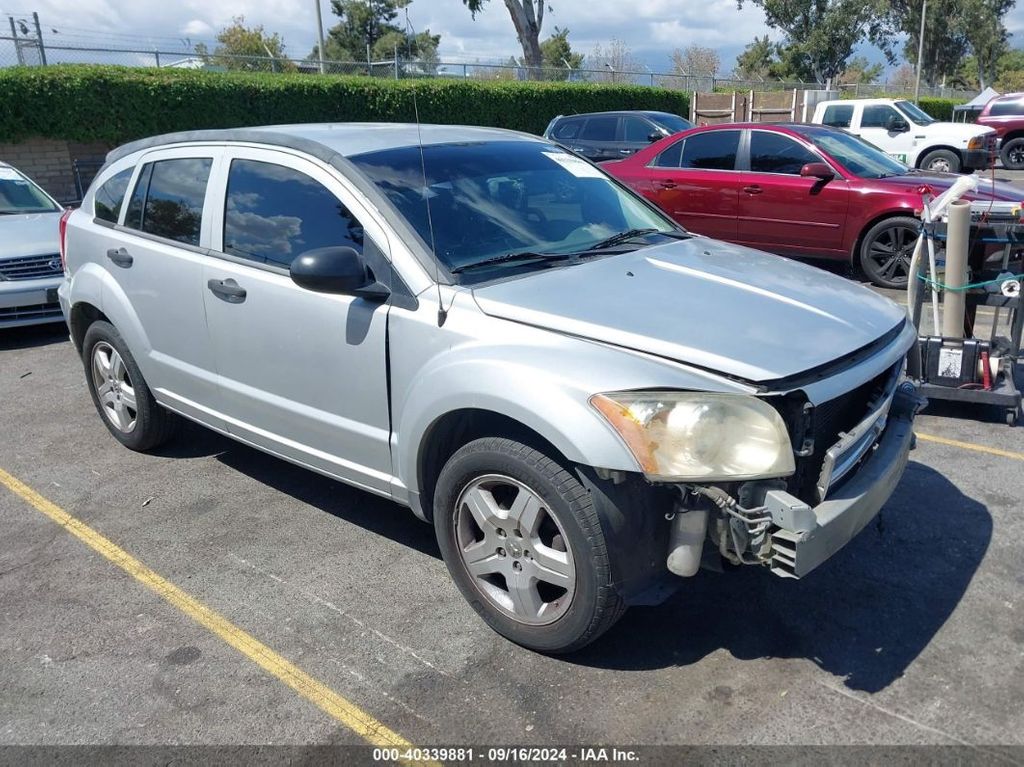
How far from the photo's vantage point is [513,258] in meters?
3.61

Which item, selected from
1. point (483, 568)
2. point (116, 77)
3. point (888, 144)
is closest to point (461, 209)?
point (483, 568)

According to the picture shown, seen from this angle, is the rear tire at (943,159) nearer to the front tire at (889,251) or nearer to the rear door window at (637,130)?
the rear door window at (637,130)

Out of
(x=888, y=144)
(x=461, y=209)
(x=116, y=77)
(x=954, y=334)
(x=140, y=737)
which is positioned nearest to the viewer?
(x=140, y=737)

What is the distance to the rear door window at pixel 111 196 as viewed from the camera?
5.04 metres

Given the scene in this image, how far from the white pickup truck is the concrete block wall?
15.5m

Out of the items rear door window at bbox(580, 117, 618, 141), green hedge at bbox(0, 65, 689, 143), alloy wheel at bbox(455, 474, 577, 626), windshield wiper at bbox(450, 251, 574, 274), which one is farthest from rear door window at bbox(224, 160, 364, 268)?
green hedge at bbox(0, 65, 689, 143)

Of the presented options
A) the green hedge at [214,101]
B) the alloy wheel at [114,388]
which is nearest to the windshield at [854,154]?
the alloy wheel at [114,388]

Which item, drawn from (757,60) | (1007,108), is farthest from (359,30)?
(1007,108)

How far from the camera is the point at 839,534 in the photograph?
2.88m

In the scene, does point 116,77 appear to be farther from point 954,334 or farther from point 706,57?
point 706,57

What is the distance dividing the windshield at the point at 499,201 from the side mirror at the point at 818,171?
5.16 metres

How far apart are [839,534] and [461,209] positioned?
195cm

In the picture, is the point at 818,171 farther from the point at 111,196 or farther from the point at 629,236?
the point at 111,196

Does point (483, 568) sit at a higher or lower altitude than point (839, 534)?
lower
